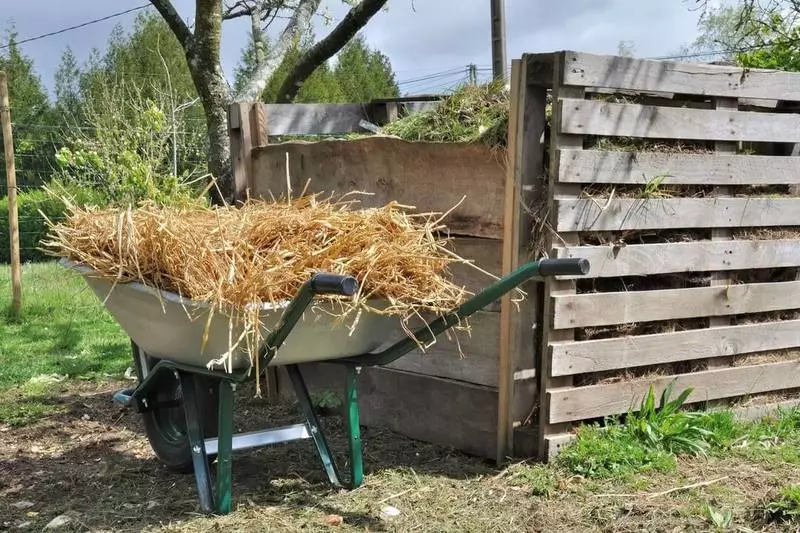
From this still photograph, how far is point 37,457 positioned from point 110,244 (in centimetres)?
157

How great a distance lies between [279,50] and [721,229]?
6887 mm

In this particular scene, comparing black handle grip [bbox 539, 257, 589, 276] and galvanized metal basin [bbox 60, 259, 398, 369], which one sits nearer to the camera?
black handle grip [bbox 539, 257, 589, 276]

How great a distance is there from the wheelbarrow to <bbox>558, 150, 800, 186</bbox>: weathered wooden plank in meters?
0.69

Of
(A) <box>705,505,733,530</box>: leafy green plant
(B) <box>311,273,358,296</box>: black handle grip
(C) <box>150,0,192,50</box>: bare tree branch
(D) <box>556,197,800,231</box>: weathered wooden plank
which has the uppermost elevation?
(C) <box>150,0,192,50</box>: bare tree branch

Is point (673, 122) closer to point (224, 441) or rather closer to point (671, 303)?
point (671, 303)

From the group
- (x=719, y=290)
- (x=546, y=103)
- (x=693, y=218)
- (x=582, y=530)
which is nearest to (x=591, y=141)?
(x=546, y=103)

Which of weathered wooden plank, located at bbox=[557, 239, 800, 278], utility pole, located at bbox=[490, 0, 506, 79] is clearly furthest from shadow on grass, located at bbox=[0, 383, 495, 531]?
utility pole, located at bbox=[490, 0, 506, 79]

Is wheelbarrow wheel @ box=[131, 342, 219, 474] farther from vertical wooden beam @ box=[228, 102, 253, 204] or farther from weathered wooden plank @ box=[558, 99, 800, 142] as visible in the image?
weathered wooden plank @ box=[558, 99, 800, 142]

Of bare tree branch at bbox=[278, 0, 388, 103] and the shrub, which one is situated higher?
bare tree branch at bbox=[278, 0, 388, 103]

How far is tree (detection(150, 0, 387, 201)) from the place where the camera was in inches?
309

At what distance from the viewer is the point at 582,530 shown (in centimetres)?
307

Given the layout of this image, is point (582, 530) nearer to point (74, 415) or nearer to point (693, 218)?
point (693, 218)

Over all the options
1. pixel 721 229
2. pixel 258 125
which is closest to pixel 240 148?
pixel 258 125

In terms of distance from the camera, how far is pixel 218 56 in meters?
Result: 8.37
